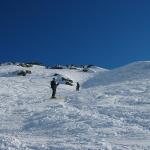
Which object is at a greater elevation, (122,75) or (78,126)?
(122,75)

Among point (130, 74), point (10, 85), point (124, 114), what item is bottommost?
point (124, 114)

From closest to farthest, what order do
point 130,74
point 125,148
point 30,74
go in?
1. point 125,148
2. point 130,74
3. point 30,74

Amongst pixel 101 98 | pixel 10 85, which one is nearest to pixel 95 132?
pixel 101 98

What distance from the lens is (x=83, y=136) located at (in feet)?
63.0

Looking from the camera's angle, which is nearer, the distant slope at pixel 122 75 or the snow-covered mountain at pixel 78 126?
the snow-covered mountain at pixel 78 126

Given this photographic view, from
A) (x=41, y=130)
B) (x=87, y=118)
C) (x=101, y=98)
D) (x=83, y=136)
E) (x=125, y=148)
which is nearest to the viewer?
(x=125, y=148)

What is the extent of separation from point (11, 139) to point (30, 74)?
57128 mm

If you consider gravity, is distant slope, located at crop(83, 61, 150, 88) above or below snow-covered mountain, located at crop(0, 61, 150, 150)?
above

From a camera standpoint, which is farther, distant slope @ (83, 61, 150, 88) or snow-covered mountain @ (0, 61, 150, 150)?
distant slope @ (83, 61, 150, 88)

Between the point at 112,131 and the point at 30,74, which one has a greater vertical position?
the point at 30,74

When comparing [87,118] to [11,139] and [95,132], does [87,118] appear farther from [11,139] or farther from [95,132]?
[11,139]

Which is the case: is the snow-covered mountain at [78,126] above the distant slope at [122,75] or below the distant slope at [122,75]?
below

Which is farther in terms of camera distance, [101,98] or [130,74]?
[130,74]

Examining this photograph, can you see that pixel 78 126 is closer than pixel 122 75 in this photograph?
Yes
